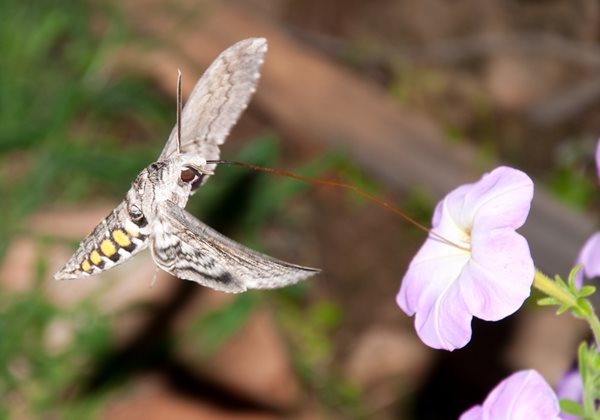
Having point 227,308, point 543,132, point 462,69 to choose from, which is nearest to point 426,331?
point 227,308

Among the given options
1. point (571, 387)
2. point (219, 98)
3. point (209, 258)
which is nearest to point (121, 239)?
point (209, 258)

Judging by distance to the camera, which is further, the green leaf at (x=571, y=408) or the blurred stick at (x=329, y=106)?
the blurred stick at (x=329, y=106)

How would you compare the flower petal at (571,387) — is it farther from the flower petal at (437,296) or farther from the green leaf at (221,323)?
the green leaf at (221,323)

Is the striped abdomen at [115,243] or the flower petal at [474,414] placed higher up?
the flower petal at [474,414]

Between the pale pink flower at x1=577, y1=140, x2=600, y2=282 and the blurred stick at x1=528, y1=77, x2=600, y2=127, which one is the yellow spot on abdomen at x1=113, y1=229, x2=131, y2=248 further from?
the blurred stick at x1=528, y1=77, x2=600, y2=127

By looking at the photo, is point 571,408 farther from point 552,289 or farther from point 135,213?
point 135,213

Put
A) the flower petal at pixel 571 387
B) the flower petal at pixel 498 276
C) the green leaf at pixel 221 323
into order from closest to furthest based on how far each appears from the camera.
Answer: the flower petal at pixel 498 276 → the flower petal at pixel 571 387 → the green leaf at pixel 221 323

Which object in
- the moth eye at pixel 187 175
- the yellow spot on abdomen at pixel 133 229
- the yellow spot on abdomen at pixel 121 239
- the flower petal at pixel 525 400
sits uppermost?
the moth eye at pixel 187 175

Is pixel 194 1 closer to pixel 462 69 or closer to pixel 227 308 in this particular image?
pixel 462 69

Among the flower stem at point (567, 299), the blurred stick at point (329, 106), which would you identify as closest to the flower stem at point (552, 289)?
the flower stem at point (567, 299)
